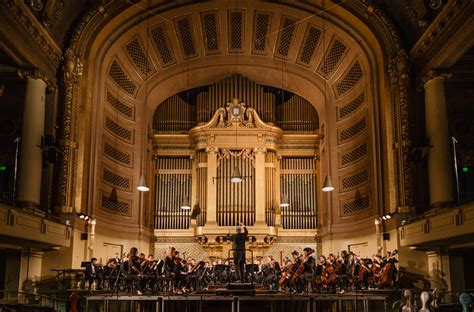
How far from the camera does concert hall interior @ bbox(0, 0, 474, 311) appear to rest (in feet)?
44.8

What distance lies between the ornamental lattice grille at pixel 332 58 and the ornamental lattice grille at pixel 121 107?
21.9ft

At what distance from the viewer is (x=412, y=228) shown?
1347 centimetres

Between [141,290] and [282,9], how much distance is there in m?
9.47

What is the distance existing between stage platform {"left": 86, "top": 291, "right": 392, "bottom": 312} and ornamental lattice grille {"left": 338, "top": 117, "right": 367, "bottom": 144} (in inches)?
208

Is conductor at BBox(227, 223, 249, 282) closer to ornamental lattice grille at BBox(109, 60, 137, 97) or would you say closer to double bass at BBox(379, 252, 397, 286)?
double bass at BBox(379, 252, 397, 286)

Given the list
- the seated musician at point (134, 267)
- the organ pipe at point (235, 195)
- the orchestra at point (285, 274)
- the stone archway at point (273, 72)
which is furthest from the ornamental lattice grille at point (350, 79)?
the seated musician at point (134, 267)

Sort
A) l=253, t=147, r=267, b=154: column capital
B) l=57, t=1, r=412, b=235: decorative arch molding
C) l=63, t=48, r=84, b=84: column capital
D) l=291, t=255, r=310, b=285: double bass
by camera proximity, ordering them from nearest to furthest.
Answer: l=291, t=255, r=310, b=285: double bass, l=57, t=1, r=412, b=235: decorative arch molding, l=63, t=48, r=84, b=84: column capital, l=253, t=147, r=267, b=154: column capital

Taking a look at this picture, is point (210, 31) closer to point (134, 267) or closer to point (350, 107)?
point (350, 107)

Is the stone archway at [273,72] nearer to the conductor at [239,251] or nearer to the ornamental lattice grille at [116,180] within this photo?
the ornamental lattice grille at [116,180]

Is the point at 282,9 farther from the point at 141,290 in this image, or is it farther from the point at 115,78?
the point at 141,290

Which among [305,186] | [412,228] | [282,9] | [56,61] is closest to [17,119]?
[56,61]

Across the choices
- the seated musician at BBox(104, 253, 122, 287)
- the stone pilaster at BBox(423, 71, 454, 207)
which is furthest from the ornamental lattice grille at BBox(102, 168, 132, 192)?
the stone pilaster at BBox(423, 71, 454, 207)

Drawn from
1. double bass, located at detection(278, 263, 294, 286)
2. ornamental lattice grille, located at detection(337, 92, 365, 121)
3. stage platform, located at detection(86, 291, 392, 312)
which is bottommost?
stage platform, located at detection(86, 291, 392, 312)

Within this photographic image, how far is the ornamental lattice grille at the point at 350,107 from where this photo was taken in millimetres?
17611
